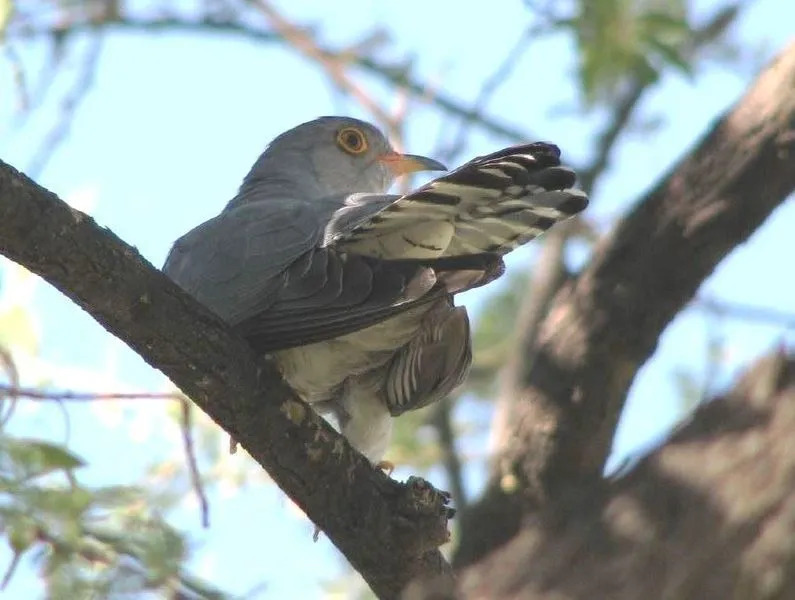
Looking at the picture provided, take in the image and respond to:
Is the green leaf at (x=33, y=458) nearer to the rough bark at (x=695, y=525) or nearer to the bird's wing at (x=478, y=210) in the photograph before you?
the bird's wing at (x=478, y=210)

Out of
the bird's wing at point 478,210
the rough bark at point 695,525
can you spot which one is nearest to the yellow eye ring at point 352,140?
the bird's wing at point 478,210

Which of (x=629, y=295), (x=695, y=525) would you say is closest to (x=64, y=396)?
(x=629, y=295)

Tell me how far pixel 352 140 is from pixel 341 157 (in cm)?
11

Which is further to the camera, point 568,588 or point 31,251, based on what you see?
point 31,251

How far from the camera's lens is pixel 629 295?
5.35 metres

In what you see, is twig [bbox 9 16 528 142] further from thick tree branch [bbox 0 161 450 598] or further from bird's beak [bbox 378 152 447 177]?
thick tree branch [bbox 0 161 450 598]

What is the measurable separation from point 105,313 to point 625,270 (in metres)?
2.55

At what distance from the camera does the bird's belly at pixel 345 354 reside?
4.40 m

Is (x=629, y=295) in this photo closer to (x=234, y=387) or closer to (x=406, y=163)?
(x=406, y=163)

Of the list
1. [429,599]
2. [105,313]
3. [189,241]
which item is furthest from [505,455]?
[429,599]

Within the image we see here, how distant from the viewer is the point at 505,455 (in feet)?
18.0

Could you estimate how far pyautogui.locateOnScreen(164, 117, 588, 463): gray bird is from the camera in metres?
3.79

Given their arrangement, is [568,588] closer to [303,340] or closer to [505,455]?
[303,340]

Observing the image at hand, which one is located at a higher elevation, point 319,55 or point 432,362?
point 319,55
